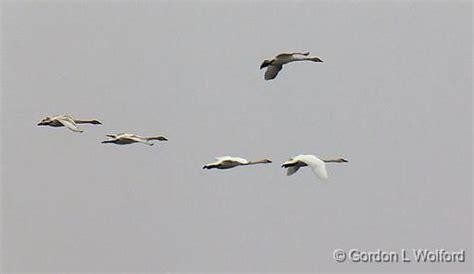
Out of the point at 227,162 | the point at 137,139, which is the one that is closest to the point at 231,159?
the point at 227,162

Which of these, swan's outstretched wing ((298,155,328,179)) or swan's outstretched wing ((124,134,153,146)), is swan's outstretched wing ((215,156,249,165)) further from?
swan's outstretched wing ((124,134,153,146))

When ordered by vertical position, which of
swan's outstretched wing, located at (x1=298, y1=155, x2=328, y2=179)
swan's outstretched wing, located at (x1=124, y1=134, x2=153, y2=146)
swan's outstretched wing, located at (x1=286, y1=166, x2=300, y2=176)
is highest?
swan's outstretched wing, located at (x1=124, y1=134, x2=153, y2=146)

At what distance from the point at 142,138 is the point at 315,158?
3.96 meters

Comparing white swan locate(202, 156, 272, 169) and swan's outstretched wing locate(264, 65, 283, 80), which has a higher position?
swan's outstretched wing locate(264, 65, 283, 80)

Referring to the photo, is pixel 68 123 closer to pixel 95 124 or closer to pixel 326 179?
pixel 95 124

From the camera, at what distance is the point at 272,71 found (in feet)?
62.2

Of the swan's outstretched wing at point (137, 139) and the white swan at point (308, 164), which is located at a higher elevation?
the swan's outstretched wing at point (137, 139)

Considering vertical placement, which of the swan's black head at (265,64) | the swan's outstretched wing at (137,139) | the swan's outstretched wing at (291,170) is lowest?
the swan's outstretched wing at (291,170)

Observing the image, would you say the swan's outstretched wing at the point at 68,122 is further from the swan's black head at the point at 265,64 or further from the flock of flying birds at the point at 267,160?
the swan's black head at the point at 265,64

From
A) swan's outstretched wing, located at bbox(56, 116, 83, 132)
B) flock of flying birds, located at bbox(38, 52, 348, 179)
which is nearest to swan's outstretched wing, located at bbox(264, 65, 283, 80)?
flock of flying birds, located at bbox(38, 52, 348, 179)

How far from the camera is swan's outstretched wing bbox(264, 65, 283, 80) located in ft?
62.2

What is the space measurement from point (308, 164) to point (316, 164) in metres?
0.22

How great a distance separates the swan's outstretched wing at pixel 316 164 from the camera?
18.2 meters

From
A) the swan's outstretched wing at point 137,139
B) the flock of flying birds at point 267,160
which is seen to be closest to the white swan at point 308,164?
the flock of flying birds at point 267,160
